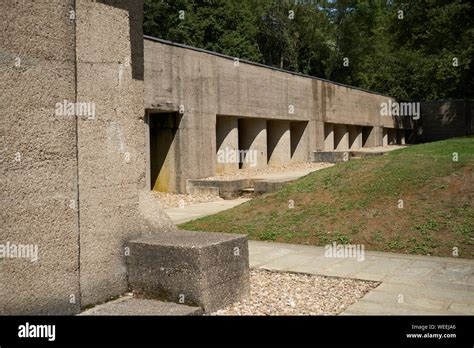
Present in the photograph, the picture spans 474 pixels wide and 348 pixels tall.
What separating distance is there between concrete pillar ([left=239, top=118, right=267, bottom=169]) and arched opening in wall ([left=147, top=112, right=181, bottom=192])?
4.95 m

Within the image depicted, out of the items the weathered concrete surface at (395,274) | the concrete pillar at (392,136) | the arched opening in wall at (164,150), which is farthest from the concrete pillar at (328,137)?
the weathered concrete surface at (395,274)

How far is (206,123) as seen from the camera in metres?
16.3

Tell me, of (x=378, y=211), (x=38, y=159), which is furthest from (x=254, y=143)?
(x=38, y=159)

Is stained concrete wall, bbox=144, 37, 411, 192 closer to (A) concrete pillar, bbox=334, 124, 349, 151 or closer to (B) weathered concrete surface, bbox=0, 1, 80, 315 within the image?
(A) concrete pillar, bbox=334, 124, 349, 151

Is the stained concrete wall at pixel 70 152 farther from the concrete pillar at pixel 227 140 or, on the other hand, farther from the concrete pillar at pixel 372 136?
the concrete pillar at pixel 372 136

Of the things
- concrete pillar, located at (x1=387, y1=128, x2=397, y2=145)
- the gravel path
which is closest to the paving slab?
the gravel path

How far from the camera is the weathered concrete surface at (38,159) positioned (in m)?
3.77

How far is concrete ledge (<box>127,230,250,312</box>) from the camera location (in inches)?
172

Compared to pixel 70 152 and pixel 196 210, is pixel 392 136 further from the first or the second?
pixel 70 152

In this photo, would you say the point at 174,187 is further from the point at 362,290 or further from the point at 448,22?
the point at 448,22

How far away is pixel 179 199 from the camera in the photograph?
14.6 m

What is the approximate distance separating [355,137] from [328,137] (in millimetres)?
5422

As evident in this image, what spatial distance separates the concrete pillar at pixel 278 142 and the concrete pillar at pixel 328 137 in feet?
15.0
